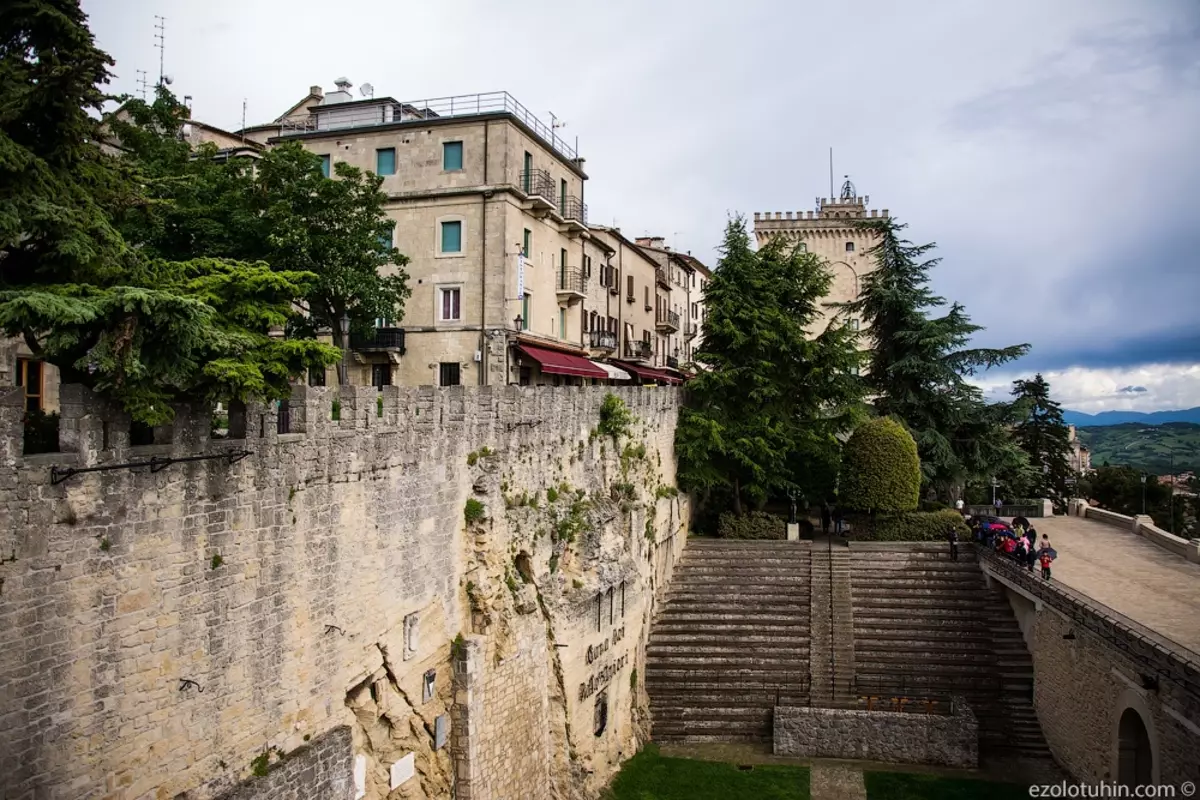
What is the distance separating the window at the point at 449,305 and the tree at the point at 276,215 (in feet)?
21.0

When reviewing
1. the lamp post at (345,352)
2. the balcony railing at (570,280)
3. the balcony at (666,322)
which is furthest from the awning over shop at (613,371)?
the balcony at (666,322)

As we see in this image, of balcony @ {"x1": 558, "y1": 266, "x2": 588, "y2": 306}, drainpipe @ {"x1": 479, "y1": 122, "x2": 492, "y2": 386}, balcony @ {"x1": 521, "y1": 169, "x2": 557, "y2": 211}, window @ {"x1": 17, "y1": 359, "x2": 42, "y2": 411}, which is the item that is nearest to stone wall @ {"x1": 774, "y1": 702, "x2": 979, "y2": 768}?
drainpipe @ {"x1": 479, "y1": 122, "x2": 492, "y2": 386}

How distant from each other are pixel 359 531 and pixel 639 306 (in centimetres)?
3406

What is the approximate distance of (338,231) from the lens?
23328 millimetres

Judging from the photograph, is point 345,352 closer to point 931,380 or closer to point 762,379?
point 762,379

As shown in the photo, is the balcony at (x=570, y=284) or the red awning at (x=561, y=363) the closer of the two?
the red awning at (x=561, y=363)

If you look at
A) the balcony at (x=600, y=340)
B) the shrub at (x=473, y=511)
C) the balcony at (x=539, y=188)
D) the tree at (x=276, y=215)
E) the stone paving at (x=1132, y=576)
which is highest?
the balcony at (x=539, y=188)

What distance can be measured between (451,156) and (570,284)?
7.13m

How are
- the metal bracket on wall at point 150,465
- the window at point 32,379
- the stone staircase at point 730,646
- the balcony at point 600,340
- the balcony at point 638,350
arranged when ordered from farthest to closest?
the balcony at point 638,350, the balcony at point 600,340, the stone staircase at point 730,646, the window at point 32,379, the metal bracket on wall at point 150,465

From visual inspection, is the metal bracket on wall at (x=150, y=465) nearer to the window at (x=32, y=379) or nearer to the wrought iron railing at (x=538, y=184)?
the window at (x=32, y=379)

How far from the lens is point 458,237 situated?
30516 millimetres

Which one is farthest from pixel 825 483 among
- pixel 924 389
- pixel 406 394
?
pixel 406 394

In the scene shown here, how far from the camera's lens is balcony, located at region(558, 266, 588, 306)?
3478 cm

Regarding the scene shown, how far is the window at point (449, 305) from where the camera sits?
1206 inches
